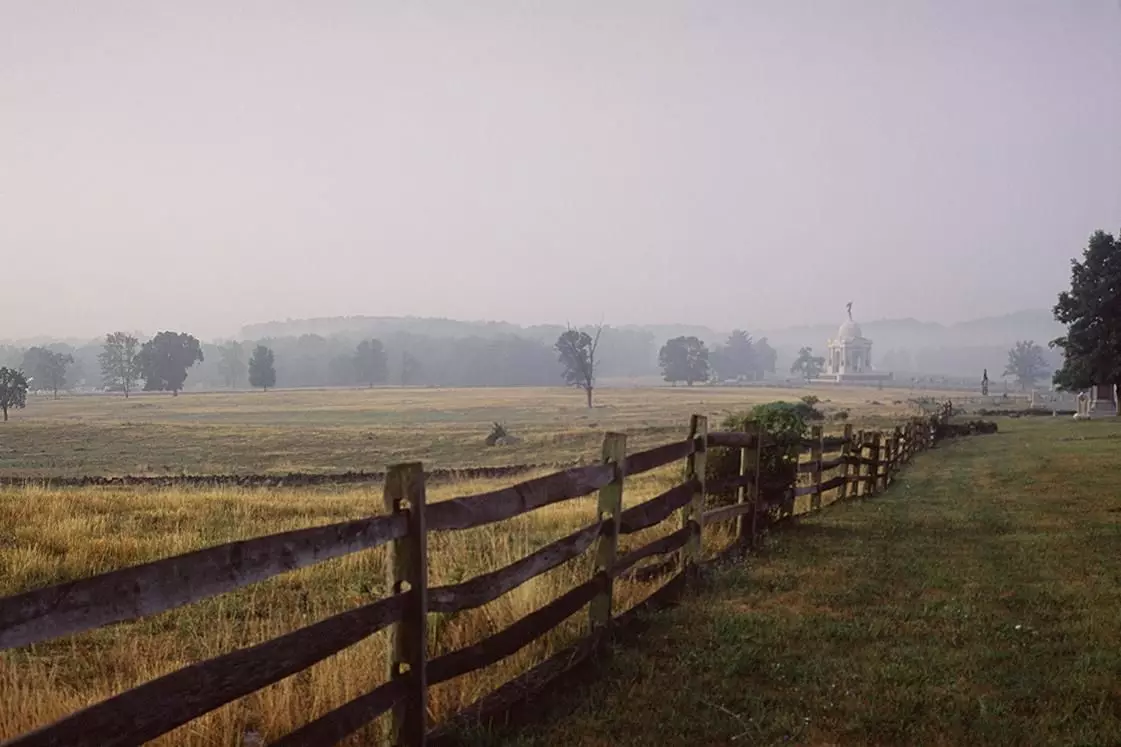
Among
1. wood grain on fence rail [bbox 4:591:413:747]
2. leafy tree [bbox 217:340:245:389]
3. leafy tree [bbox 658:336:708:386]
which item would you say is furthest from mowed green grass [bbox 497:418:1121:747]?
leafy tree [bbox 217:340:245:389]

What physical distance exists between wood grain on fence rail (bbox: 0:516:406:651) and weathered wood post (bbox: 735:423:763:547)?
25.9ft

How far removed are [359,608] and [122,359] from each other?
496 feet

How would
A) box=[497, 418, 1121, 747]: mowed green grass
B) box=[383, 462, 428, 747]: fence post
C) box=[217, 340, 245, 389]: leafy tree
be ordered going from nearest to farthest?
box=[383, 462, 428, 747]: fence post, box=[497, 418, 1121, 747]: mowed green grass, box=[217, 340, 245, 389]: leafy tree

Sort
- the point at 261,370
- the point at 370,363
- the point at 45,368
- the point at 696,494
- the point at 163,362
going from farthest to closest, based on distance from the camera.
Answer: the point at 370,363
the point at 261,370
the point at 163,362
the point at 45,368
the point at 696,494

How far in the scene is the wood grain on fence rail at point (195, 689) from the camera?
2826mm

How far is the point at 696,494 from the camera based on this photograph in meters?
9.19

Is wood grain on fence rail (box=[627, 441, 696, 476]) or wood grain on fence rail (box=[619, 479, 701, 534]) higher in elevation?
wood grain on fence rail (box=[627, 441, 696, 476])

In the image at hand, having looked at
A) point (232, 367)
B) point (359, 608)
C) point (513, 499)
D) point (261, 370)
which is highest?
point (232, 367)

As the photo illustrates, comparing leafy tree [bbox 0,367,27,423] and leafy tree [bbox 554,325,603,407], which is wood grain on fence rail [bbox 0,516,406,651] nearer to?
leafy tree [bbox 0,367,27,423]

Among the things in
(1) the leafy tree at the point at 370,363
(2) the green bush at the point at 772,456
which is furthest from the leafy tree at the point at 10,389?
(1) the leafy tree at the point at 370,363

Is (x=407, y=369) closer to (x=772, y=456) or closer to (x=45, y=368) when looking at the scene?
(x=45, y=368)

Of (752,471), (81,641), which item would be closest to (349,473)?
(752,471)

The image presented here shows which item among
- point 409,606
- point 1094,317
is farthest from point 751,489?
point 1094,317

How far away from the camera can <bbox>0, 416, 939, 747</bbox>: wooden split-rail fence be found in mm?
2840
